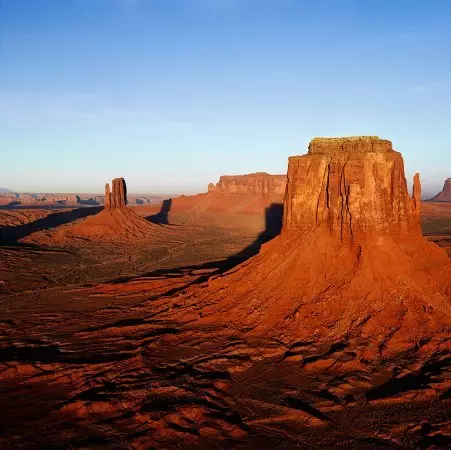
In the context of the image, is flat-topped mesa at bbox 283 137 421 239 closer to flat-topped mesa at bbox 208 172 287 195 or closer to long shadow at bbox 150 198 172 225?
long shadow at bbox 150 198 172 225

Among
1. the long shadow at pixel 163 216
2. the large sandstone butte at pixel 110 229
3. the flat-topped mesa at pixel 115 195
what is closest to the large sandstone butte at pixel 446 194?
the long shadow at pixel 163 216

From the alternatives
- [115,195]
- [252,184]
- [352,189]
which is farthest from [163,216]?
[352,189]

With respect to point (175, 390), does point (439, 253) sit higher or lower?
higher

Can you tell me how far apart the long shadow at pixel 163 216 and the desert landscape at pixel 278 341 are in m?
49.2

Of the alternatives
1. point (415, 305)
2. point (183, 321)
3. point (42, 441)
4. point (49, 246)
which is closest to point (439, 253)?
point (415, 305)

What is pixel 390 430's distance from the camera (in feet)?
32.0

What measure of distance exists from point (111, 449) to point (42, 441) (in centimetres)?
196

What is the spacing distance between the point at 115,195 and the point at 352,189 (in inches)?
1853

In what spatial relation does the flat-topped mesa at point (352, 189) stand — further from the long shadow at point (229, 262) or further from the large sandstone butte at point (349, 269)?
the long shadow at point (229, 262)

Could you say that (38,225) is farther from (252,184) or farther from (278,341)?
Result: (278,341)

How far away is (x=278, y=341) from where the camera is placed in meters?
15.6

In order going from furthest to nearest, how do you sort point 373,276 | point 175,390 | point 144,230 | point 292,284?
point 144,230 → point 292,284 → point 373,276 → point 175,390

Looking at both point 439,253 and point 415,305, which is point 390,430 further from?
point 439,253

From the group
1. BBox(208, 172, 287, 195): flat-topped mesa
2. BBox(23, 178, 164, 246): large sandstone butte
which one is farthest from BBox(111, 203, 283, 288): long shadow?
BBox(23, 178, 164, 246): large sandstone butte
